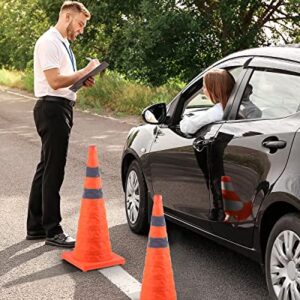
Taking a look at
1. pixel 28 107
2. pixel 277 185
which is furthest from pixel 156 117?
pixel 28 107

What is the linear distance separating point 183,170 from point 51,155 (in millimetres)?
1286

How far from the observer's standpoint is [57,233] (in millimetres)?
6473

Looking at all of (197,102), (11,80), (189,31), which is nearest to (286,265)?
(197,102)

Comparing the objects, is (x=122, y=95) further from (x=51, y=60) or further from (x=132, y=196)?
(x=51, y=60)

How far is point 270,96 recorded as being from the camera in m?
4.96

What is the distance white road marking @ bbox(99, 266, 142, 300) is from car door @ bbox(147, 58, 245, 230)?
0.62 metres

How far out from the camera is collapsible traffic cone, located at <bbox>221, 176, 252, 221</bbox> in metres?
4.82

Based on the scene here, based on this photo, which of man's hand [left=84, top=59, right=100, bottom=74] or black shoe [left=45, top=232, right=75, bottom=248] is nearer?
man's hand [left=84, top=59, right=100, bottom=74]

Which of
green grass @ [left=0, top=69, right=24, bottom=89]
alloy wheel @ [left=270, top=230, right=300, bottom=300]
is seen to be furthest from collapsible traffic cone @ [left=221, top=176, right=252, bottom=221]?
green grass @ [left=0, top=69, right=24, bottom=89]

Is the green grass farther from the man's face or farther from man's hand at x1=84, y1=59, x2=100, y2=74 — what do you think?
man's hand at x1=84, y1=59, x2=100, y2=74

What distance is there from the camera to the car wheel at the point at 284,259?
4.37 m

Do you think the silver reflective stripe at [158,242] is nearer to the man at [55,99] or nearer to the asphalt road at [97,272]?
the asphalt road at [97,272]

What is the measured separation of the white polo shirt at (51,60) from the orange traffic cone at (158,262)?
1.95m

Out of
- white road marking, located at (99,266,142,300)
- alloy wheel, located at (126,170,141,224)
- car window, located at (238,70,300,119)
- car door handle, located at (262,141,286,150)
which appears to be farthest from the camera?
alloy wheel, located at (126,170,141,224)
